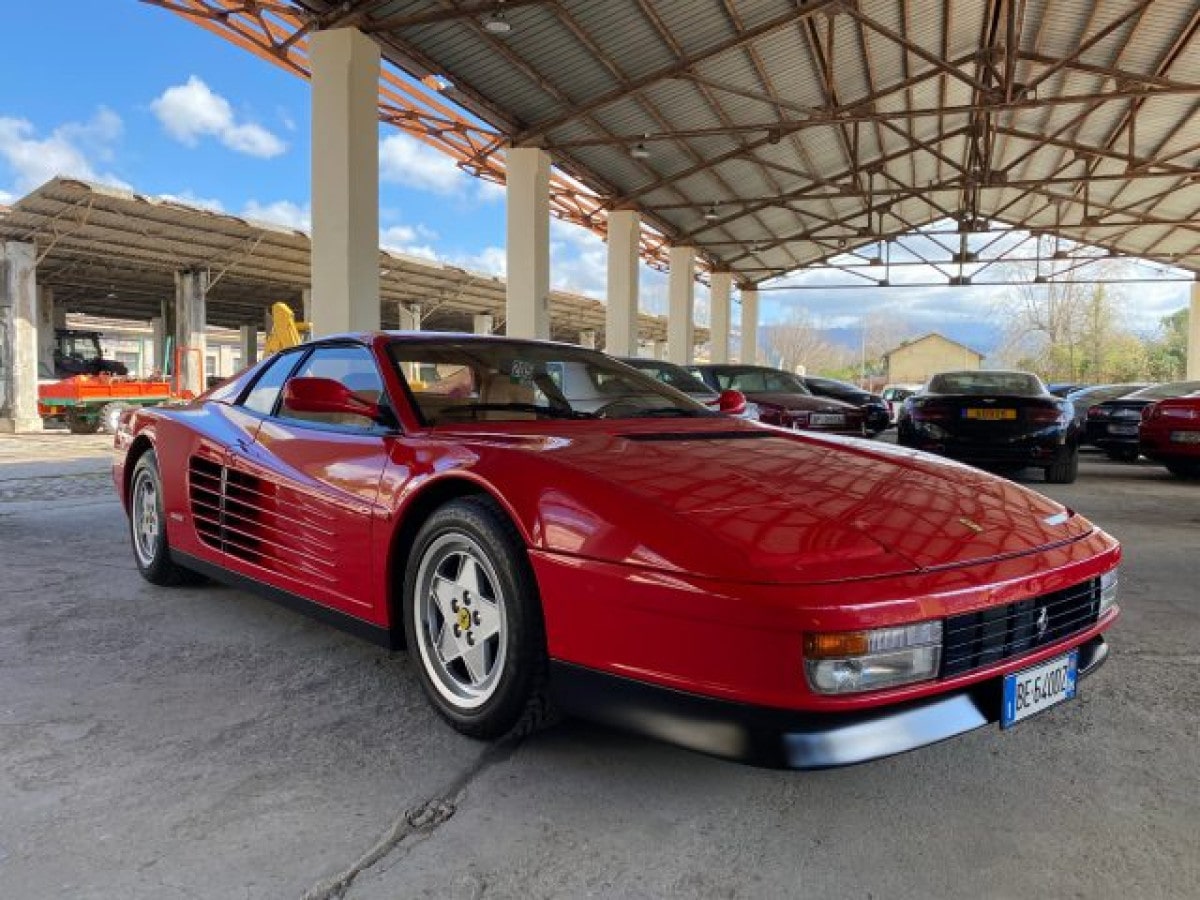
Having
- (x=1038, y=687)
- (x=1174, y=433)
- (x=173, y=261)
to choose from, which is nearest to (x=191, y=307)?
(x=173, y=261)

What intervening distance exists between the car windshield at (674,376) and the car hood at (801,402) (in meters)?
0.95

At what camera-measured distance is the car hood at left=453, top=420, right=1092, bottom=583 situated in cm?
180

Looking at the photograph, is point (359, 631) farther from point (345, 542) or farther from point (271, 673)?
point (271, 673)

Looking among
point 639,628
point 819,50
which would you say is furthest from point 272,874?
point 819,50

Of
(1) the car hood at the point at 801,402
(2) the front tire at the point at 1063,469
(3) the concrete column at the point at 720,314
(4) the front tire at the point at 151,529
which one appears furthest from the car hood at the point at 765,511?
(3) the concrete column at the point at 720,314

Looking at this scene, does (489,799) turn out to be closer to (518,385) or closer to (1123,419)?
(518,385)

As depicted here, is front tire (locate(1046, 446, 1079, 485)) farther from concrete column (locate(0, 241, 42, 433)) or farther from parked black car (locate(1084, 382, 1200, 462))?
concrete column (locate(0, 241, 42, 433))

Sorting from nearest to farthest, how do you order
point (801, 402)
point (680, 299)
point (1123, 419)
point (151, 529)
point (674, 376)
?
point (151, 529), point (674, 376), point (801, 402), point (1123, 419), point (680, 299)

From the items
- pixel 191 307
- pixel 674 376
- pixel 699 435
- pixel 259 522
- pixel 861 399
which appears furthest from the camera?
pixel 191 307

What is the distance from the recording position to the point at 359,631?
2.59 meters

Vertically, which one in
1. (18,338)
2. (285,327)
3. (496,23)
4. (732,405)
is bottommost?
(732,405)

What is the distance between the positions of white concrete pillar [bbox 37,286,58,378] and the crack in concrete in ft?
73.0

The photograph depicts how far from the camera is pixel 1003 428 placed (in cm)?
810

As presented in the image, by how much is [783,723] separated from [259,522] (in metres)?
2.04
